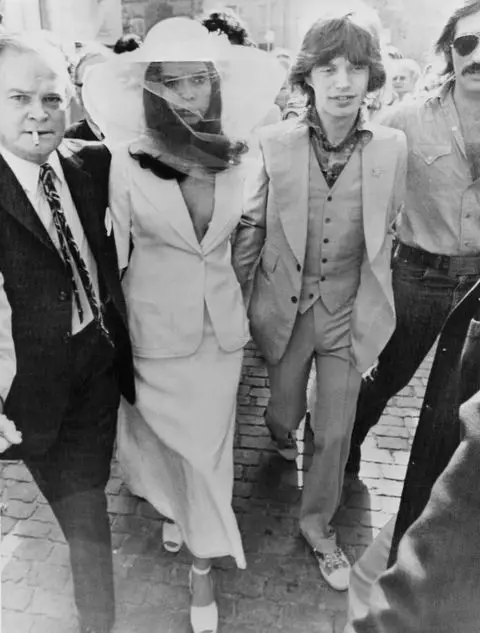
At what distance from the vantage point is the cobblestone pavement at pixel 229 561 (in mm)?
1879

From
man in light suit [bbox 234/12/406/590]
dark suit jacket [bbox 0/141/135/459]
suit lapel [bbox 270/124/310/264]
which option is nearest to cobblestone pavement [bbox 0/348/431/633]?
man in light suit [bbox 234/12/406/590]

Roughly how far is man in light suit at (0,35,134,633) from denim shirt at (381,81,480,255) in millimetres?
900

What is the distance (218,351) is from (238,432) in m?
0.92

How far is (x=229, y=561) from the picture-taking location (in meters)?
2.06

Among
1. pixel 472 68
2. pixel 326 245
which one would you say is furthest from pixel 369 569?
pixel 472 68

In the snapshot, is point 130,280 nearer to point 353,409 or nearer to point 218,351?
point 218,351

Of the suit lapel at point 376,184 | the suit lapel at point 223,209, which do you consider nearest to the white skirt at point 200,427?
the suit lapel at point 223,209

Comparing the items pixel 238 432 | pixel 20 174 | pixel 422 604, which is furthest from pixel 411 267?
pixel 422 604

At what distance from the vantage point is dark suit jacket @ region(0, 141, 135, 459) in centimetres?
138

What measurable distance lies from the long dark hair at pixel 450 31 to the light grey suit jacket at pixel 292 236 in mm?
224

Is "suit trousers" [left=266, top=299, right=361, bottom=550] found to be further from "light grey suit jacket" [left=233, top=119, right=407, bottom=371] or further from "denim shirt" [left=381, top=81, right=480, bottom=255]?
"denim shirt" [left=381, top=81, right=480, bottom=255]

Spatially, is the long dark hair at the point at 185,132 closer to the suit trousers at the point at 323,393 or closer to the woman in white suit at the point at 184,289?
the woman in white suit at the point at 184,289

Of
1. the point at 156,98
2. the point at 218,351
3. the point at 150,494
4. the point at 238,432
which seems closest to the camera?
the point at 156,98

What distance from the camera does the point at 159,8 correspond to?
4.76ft
